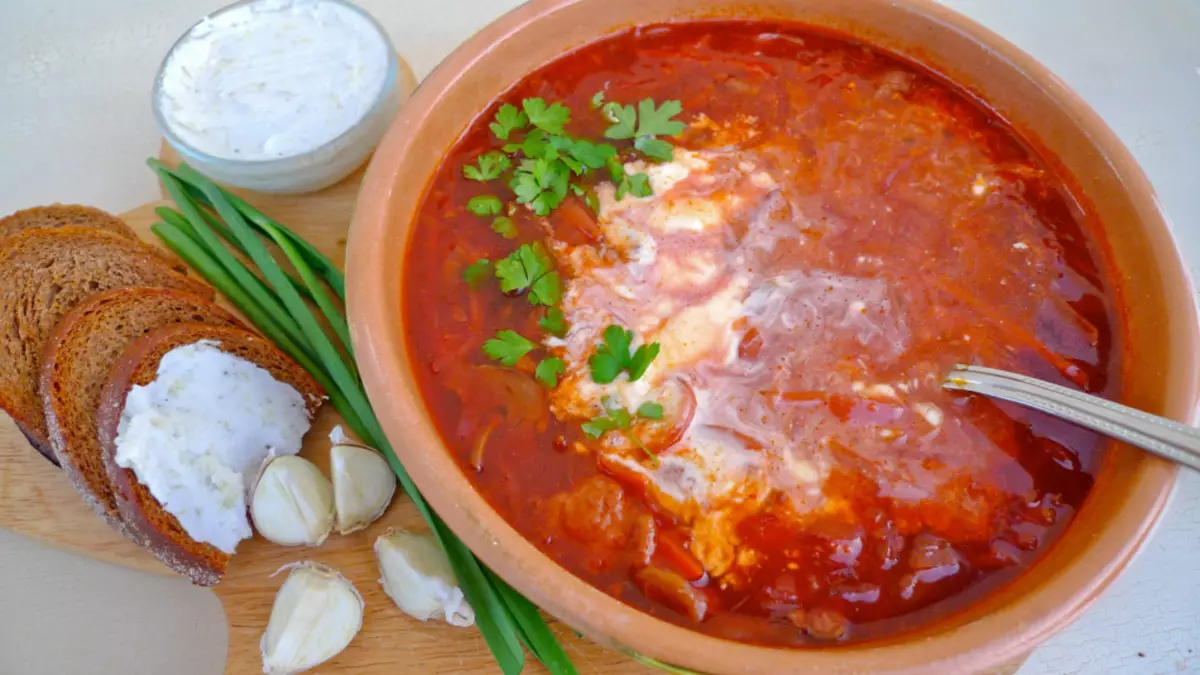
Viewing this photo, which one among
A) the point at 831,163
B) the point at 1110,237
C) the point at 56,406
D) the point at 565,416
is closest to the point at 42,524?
the point at 56,406

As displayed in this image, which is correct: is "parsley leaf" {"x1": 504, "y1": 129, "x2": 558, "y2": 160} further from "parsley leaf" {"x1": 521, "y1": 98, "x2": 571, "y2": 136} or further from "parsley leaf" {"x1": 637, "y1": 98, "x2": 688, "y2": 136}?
"parsley leaf" {"x1": 637, "y1": 98, "x2": 688, "y2": 136}

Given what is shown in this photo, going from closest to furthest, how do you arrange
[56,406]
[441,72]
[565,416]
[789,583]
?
[789,583] → [565,416] → [56,406] → [441,72]

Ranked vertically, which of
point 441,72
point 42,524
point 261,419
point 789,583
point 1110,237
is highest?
point 1110,237

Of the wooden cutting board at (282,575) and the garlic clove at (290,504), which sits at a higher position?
the garlic clove at (290,504)

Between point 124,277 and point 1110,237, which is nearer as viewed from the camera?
point 1110,237

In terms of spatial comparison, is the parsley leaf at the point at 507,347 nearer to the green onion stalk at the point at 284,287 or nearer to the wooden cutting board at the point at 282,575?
the green onion stalk at the point at 284,287

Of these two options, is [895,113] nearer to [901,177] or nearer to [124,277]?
[901,177]

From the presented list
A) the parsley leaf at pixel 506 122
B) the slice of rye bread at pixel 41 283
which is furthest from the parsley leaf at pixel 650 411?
the slice of rye bread at pixel 41 283
